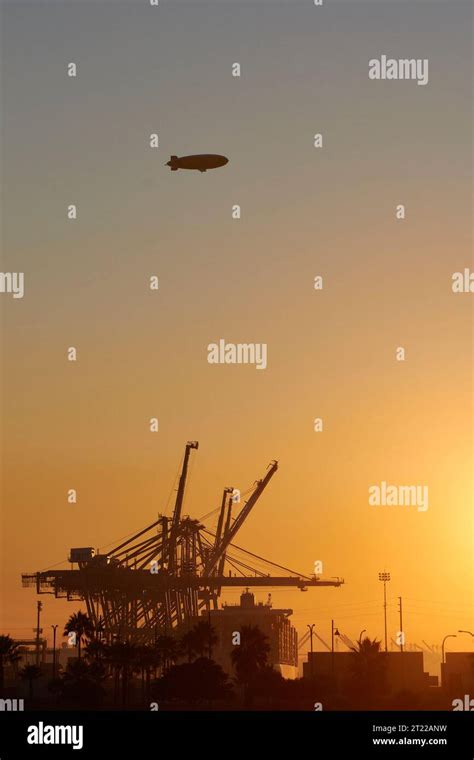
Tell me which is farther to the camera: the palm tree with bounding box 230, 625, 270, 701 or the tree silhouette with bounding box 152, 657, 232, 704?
the palm tree with bounding box 230, 625, 270, 701

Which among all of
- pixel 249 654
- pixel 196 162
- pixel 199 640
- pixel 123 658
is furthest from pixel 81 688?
pixel 196 162

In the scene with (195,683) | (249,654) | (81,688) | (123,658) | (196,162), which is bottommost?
(81,688)

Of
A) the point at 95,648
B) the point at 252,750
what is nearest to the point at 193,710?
the point at 95,648

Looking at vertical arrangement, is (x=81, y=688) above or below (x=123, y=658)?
below

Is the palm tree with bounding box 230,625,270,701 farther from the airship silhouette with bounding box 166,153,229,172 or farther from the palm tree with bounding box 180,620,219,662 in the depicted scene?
the airship silhouette with bounding box 166,153,229,172

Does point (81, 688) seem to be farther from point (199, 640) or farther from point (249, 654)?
point (249, 654)

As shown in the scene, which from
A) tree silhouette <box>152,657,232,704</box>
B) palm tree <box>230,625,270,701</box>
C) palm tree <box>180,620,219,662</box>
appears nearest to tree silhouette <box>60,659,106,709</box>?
tree silhouette <box>152,657,232,704</box>

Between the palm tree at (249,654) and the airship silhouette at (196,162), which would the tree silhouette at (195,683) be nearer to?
the palm tree at (249,654)

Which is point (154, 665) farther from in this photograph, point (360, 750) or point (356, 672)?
point (360, 750)

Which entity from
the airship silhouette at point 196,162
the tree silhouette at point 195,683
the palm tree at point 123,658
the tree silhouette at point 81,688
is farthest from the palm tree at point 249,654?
the airship silhouette at point 196,162
